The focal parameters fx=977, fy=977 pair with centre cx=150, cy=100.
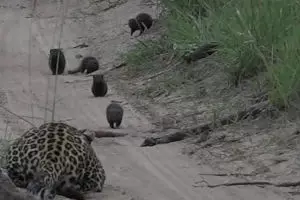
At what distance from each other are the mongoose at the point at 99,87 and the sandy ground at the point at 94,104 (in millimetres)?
98

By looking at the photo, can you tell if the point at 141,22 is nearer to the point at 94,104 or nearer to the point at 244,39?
the point at 94,104

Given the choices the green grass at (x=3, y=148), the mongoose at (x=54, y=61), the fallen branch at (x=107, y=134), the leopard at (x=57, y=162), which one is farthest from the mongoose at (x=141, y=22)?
the leopard at (x=57, y=162)

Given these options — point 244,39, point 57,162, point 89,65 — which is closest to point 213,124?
point 244,39

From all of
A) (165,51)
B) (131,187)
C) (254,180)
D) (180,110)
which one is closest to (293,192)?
(254,180)

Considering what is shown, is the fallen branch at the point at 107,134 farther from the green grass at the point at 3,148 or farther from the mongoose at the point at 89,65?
the mongoose at the point at 89,65

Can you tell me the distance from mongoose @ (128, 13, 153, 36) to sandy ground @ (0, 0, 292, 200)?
0.97ft

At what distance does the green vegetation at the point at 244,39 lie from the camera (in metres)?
8.67

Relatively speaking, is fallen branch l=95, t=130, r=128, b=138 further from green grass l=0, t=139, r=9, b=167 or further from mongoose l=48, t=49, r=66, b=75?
mongoose l=48, t=49, r=66, b=75

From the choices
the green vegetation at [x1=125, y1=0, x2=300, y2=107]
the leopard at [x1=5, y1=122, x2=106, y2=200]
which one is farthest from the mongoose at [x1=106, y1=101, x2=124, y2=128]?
the leopard at [x1=5, y1=122, x2=106, y2=200]

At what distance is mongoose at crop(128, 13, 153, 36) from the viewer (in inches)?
527

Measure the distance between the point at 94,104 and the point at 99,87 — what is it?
1.04ft

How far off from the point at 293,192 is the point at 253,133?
1.47 m

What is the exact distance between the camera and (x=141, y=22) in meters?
13.4

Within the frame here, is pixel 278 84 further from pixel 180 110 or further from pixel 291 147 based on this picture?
pixel 180 110
